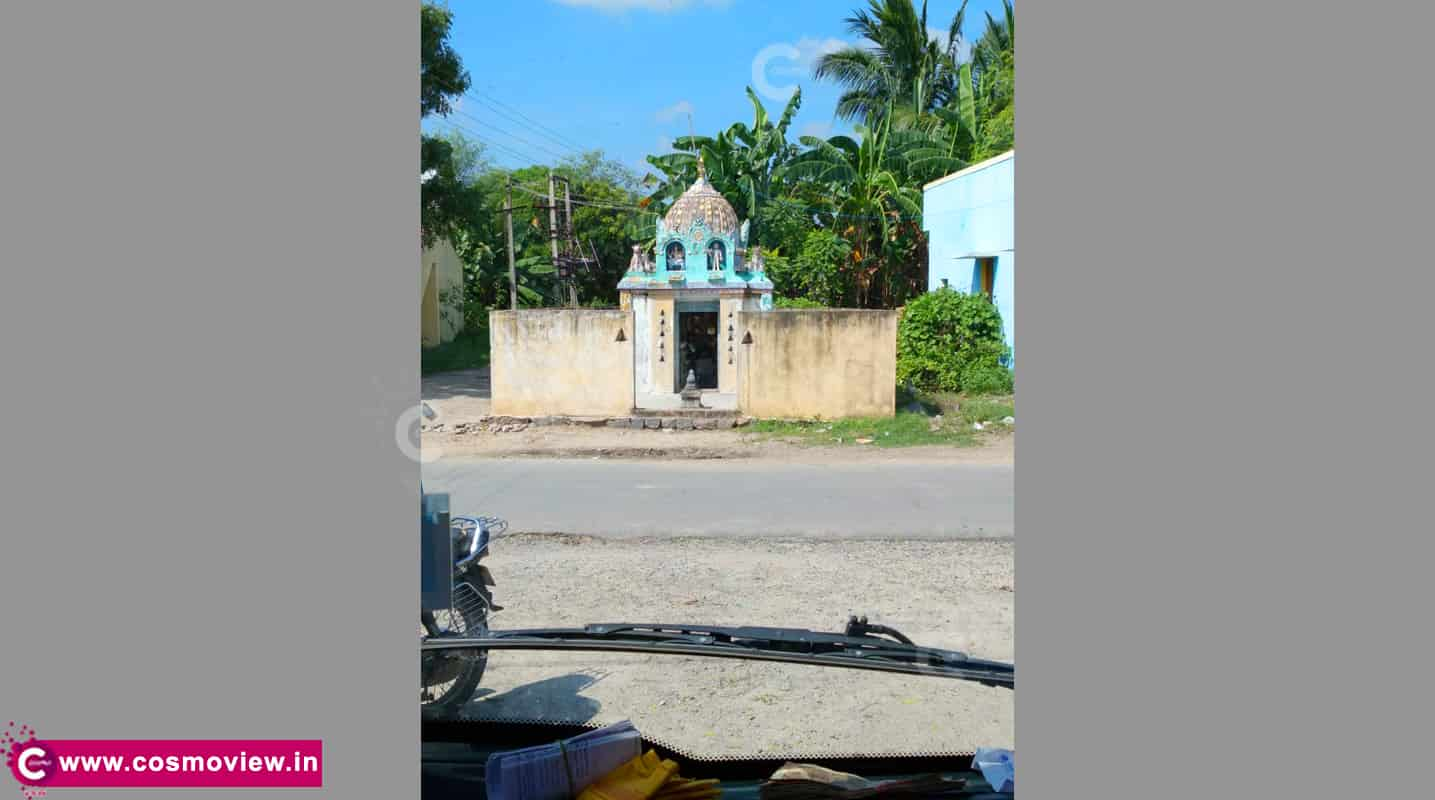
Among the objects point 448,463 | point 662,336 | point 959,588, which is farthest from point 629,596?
point 662,336

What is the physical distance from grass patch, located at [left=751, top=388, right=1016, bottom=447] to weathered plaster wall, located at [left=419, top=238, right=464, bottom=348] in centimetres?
1353

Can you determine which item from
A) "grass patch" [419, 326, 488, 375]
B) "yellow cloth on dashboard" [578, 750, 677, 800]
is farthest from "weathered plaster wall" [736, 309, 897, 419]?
"yellow cloth on dashboard" [578, 750, 677, 800]

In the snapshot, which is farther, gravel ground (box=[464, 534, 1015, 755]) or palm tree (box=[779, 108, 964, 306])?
palm tree (box=[779, 108, 964, 306])

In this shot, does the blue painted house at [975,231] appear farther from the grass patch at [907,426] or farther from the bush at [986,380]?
the grass patch at [907,426]

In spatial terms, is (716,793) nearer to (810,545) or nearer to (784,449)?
(810,545)

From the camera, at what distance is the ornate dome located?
62.3 ft

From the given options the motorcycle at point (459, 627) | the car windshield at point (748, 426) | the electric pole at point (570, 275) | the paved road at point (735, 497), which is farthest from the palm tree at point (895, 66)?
the motorcycle at point (459, 627)

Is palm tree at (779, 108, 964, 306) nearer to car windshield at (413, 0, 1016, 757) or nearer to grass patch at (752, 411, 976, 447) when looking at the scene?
car windshield at (413, 0, 1016, 757)

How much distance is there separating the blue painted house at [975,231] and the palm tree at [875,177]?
1.08 metres

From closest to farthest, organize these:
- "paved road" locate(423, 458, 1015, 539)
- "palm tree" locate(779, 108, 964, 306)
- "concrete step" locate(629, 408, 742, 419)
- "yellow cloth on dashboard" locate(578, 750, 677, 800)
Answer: "yellow cloth on dashboard" locate(578, 750, 677, 800), "paved road" locate(423, 458, 1015, 539), "concrete step" locate(629, 408, 742, 419), "palm tree" locate(779, 108, 964, 306)

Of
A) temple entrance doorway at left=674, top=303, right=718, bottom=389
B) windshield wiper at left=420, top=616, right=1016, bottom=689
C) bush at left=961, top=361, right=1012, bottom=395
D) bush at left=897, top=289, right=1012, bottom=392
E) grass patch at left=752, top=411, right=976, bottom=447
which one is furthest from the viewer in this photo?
temple entrance doorway at left=674, top=303, right=718, bottom=389

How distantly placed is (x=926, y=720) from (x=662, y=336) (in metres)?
16.0
